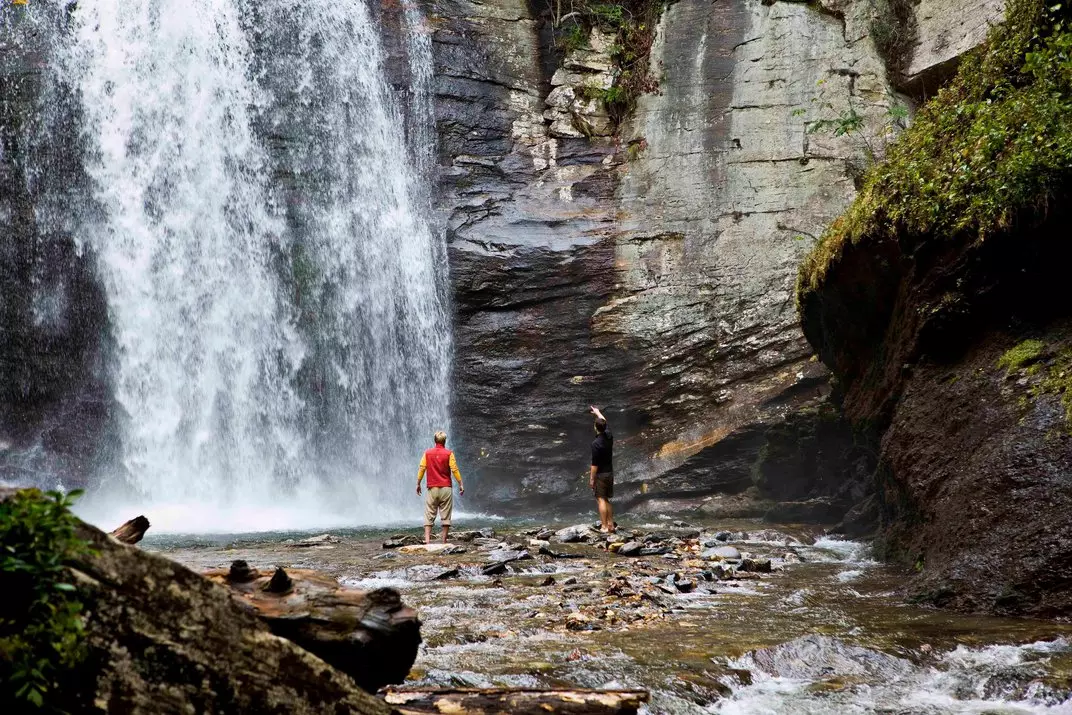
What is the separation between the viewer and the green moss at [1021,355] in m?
7.44

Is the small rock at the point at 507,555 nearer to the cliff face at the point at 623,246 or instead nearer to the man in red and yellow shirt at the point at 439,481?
the man in red and yellow shirt at the point at 439,481

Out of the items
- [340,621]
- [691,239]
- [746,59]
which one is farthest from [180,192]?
[340,621]

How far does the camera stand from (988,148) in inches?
321

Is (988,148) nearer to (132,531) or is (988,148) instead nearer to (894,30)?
(132,531)

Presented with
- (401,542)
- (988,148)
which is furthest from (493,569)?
(988,148)

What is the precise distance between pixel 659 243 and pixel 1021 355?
13311mm

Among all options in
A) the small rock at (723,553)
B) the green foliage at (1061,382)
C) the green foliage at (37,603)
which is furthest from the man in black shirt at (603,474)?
the green foliage at (37,603)

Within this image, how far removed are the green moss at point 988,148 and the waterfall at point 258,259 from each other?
12681 millimetres

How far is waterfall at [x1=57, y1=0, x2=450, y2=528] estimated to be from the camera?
19.3 meters

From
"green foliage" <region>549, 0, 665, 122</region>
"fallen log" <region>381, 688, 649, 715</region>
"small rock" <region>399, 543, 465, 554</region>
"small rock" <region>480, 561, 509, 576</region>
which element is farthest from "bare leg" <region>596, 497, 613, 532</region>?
"green foliage" <region>549, 0, 665, 122</region>

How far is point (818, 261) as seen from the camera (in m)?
11.8

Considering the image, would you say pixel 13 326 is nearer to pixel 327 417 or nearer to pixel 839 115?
pixel 327 417

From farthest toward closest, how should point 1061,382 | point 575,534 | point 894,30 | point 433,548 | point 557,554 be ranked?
point 894,30
point 575,534
point 433,548
point 557,554
point 1061,382

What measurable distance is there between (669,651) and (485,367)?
1539 centimetres
